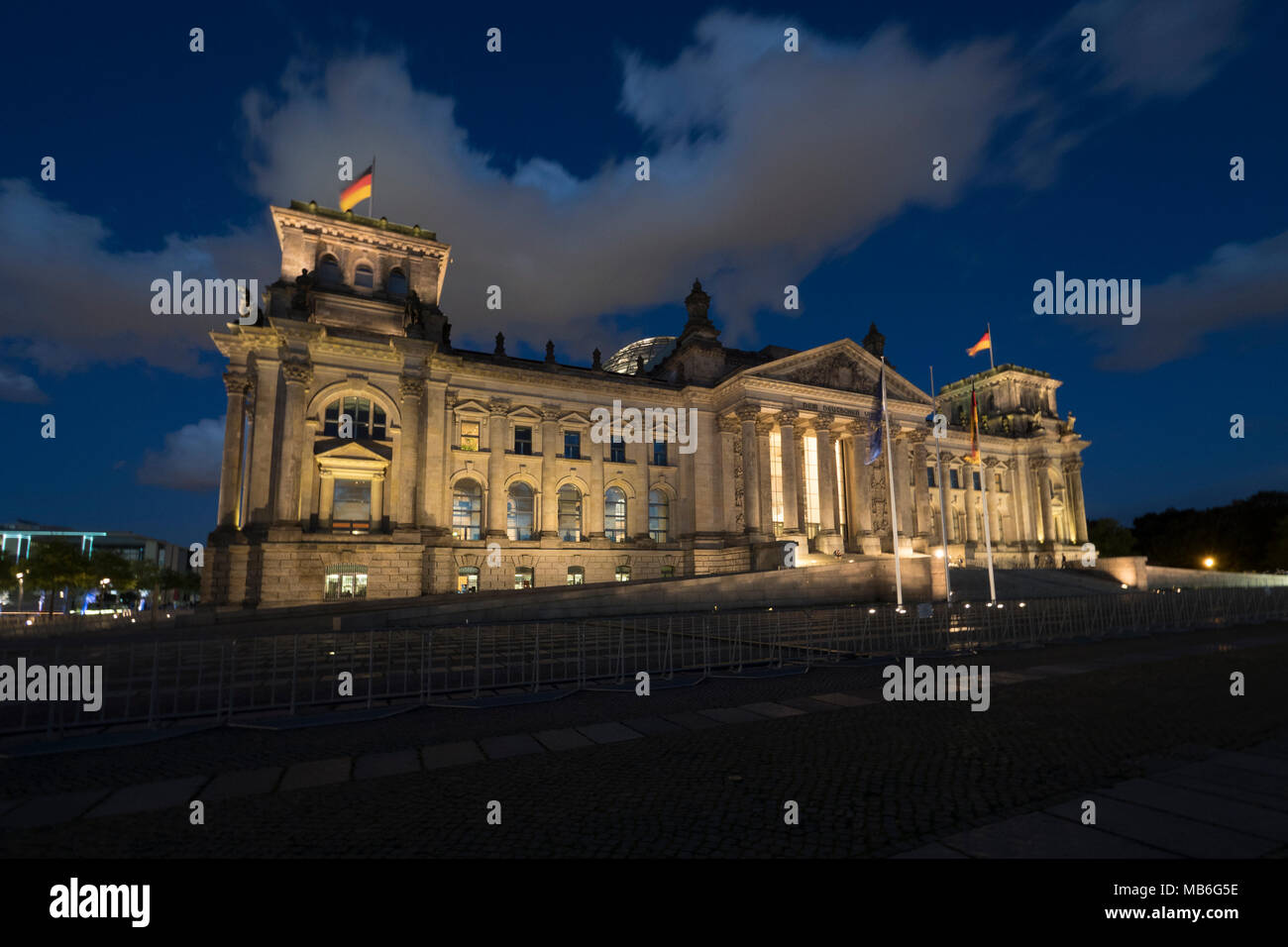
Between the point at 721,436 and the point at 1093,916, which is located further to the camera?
the point at 721,436

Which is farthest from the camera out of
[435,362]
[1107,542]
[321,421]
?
[1107,542]

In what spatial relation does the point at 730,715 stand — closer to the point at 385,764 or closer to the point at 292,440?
the point at 385,764

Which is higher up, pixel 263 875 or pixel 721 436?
pixel 721 436

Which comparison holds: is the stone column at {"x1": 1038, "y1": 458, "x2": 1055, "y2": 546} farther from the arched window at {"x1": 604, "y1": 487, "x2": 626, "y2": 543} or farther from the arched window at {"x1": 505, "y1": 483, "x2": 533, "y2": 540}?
the arched window at {"x1": 505, "y1": 483, "x2": 533, "y2": 540}

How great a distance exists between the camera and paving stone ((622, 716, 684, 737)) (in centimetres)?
886

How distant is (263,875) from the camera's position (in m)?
4.51

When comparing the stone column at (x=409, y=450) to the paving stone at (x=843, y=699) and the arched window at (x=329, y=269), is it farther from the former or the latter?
the paving stone at (x=843, y=699)

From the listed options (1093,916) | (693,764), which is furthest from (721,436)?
(1093,916)

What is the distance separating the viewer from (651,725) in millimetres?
9227

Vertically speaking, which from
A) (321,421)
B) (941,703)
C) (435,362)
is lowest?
(941,703)

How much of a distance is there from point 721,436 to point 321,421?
27304mm

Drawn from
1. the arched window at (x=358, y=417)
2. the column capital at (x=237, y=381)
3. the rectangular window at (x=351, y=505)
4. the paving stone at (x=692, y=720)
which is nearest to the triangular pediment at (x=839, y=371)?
the arched window at (x=358, y=417)

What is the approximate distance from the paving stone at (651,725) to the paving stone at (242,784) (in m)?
4.40

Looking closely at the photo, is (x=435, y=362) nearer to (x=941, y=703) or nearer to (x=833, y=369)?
(x=833, y=369)
